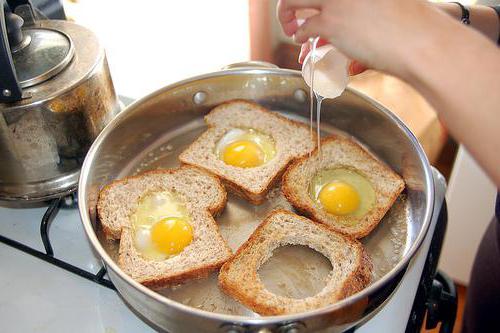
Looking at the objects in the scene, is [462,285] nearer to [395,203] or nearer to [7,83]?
[395,203]

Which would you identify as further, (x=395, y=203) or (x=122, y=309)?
(x=395, y=203)

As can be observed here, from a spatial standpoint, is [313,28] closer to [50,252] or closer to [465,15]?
[465,15]

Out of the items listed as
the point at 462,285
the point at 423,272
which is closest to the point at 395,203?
the point at 423,272

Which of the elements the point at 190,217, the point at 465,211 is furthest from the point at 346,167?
the point at 465,211

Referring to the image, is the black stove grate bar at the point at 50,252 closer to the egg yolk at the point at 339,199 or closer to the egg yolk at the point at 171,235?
the egg yolk at the point at 171,235

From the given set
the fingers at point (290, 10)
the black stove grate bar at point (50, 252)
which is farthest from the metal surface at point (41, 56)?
the fingers at point (290, 10)

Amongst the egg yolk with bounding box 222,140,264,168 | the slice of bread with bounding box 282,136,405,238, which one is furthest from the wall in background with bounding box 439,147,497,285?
the egg yolk with bounding box 222,140,264,168

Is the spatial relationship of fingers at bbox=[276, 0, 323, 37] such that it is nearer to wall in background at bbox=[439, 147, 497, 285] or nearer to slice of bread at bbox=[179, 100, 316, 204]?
slice of bread at bbox=[179, 100, 316, 204]
